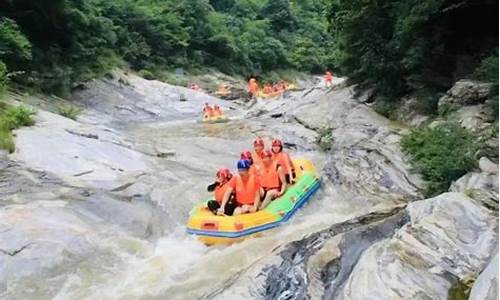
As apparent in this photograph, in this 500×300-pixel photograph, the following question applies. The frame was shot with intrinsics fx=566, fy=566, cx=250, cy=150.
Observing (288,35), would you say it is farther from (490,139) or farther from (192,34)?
(490,139)

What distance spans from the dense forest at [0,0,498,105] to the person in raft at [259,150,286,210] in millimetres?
3969

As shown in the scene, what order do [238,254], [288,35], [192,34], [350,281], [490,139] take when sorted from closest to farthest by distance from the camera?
[350,281], [238,254], [490,139], [192,34], [288,35]

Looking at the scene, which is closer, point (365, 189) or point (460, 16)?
point (365, 189)

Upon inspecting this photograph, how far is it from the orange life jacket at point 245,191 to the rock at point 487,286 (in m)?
4.78

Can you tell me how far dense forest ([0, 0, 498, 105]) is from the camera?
41.7ft

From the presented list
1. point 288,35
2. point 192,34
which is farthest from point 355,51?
point 288,35

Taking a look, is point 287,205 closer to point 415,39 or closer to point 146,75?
point 415,39

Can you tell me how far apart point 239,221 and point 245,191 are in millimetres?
736

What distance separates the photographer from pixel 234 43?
42406 millimetres

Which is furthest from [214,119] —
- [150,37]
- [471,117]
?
[150,37]

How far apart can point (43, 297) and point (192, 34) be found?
34.8 meters

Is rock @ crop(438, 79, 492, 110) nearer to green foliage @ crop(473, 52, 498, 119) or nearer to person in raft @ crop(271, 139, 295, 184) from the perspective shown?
green foliage @ crop(473, 52, 498, 119)

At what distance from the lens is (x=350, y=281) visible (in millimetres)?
4730

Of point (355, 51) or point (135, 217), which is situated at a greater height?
point (355, 51)
